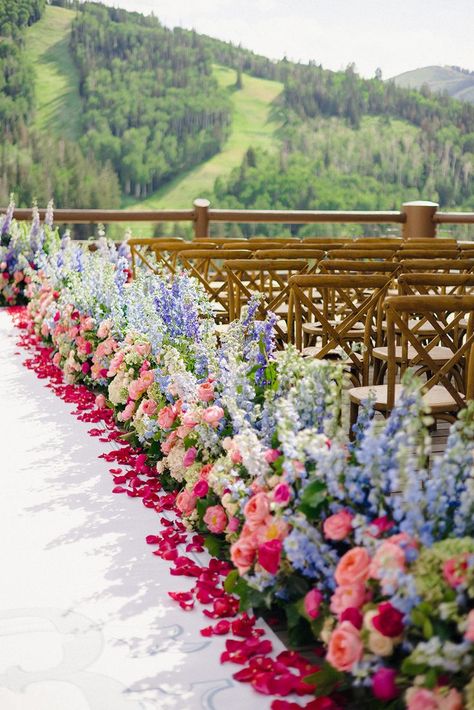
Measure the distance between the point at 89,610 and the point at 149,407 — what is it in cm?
119

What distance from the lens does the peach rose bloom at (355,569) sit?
185 centimetres

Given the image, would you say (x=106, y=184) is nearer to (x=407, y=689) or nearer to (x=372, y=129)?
(x=372, y=129)

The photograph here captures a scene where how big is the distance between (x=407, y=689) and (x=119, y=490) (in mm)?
1801

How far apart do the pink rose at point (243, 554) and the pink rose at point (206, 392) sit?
0.79 metres

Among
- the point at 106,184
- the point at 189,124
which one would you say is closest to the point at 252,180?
the point at 189,124

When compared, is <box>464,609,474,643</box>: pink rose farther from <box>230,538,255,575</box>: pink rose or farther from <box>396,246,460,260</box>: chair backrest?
<box>396,246,460,260</box>: chair backrest

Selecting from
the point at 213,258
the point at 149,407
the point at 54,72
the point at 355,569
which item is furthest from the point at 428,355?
the point at 54,72

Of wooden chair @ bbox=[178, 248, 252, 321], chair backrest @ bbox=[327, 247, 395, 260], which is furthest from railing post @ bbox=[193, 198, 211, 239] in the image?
chair backrest @ bbox=[327, 247, 395, 260]

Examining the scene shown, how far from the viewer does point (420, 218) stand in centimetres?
936

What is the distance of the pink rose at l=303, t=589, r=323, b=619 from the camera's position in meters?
2.04

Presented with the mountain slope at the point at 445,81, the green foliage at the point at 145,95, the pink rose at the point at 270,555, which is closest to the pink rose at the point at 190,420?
the pink rose at the point at 270,555

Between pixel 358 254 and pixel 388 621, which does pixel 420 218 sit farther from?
pixel 388 621

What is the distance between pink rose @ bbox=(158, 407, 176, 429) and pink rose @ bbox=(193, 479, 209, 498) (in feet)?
1.69

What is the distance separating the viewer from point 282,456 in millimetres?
2355
